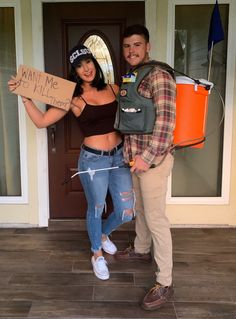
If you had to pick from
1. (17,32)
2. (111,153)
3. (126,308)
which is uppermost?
(17,32)

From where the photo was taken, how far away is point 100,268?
2.37 meters

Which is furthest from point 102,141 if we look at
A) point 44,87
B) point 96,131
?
point 44,87

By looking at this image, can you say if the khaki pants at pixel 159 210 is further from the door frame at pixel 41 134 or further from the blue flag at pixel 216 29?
the door frame at pixel 41 134

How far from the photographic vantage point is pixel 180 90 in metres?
1.98

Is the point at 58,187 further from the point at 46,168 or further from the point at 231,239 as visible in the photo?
the point at 231,239

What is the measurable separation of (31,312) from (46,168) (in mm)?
1378

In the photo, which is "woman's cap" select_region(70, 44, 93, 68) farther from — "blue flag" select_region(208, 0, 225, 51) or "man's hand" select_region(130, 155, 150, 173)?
"blue flag" select_region(208, 0, 225, 51)

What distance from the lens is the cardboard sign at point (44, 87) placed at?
2.17 m

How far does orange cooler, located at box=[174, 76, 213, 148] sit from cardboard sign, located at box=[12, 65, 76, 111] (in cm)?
67

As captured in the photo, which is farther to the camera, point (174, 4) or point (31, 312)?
point (174, 4)

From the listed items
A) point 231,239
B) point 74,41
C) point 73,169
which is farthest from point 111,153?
point 231,239

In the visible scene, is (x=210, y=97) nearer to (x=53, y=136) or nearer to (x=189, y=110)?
(x=189, y=110)

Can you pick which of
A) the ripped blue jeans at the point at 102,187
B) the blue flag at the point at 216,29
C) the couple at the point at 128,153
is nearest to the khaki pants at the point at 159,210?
the couple at the point at 128,153

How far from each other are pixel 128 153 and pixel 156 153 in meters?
0.23
